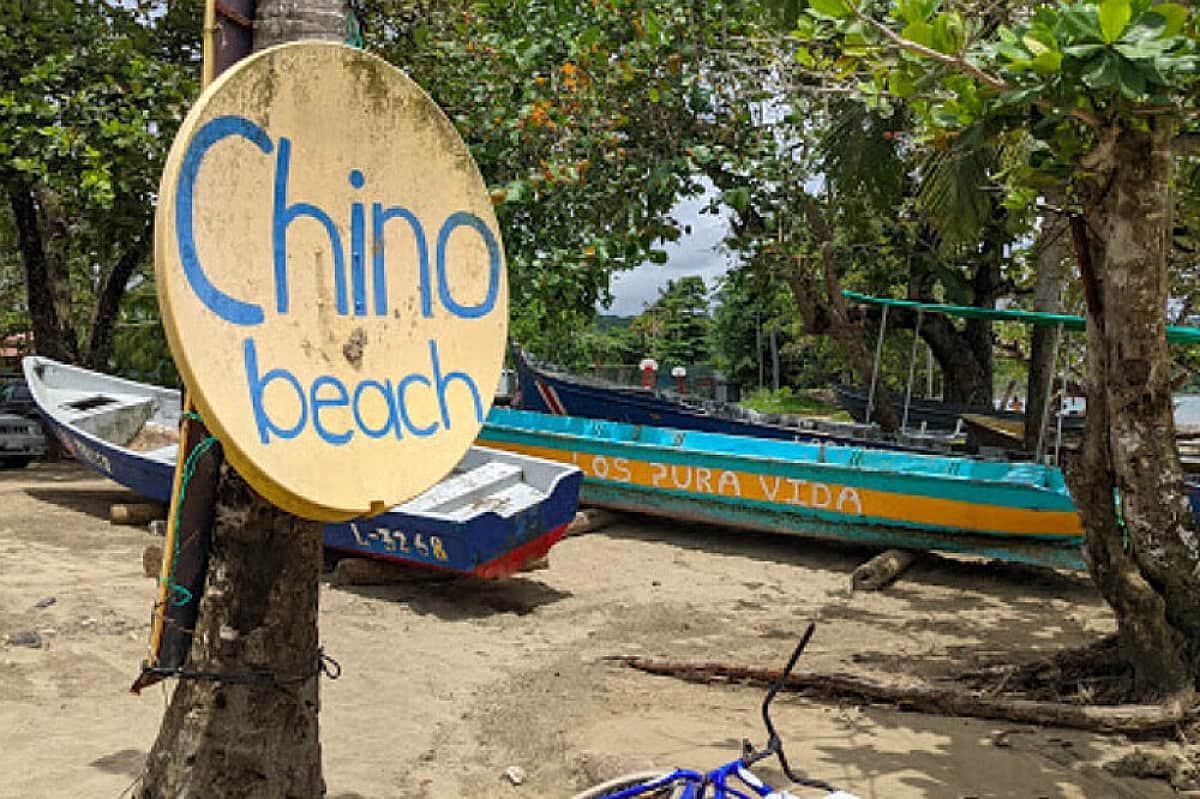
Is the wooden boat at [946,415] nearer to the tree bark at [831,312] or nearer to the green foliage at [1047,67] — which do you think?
the tree bark at [831,312]

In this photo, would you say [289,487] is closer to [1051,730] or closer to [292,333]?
[292,333]

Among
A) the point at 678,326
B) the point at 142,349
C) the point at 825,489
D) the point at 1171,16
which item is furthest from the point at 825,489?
the point at 678,326

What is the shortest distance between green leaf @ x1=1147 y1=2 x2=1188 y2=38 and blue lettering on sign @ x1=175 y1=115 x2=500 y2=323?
247cm

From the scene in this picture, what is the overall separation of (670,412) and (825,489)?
471 cm

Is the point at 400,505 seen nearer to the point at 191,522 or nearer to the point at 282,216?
the point at 191,522

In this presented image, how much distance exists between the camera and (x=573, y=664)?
6.59 metres

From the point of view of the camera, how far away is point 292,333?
2400 millimetres

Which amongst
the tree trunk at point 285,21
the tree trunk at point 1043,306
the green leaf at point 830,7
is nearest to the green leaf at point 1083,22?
the green leaf at point 830,7

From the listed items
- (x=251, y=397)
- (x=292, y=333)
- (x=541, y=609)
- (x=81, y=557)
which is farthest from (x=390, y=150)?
(x=81, y=557)

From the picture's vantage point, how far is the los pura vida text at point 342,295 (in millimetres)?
2211

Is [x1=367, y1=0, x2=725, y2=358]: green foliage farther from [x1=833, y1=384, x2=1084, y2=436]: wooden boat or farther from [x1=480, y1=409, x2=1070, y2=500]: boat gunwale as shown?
[x1=833, y1=384, x2=1084, y2=436]: wooden boat

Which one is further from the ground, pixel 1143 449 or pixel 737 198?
pixel 737 198

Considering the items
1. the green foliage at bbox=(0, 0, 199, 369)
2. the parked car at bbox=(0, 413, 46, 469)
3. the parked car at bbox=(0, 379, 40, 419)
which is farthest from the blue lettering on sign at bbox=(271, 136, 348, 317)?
the parked car at bbox=(0, 379, 40, 419)

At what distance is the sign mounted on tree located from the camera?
2188mm
